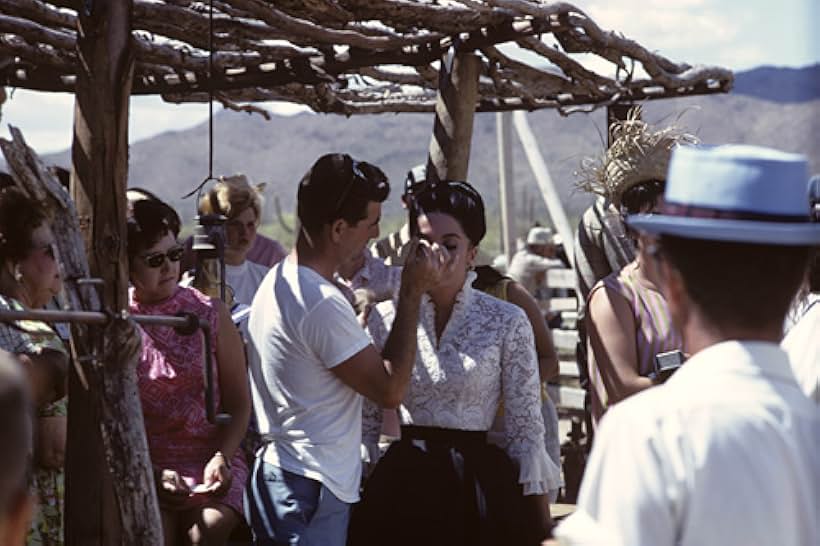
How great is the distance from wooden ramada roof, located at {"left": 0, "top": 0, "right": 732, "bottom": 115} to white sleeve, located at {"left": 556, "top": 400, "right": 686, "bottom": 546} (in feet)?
12.3

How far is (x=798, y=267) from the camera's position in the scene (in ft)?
7.16

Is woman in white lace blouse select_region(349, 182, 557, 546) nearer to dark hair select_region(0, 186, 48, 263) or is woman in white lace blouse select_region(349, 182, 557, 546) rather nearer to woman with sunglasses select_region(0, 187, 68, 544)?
woman with sunglasses select_region(0, 187, 68, 544)

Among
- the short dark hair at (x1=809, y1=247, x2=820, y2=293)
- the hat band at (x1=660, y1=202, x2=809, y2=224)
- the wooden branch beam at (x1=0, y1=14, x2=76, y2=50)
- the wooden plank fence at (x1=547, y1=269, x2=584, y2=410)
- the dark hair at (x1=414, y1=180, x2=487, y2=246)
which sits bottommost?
the wooden plank fence at (x1=547, y1=269, x2=584, y2=410)

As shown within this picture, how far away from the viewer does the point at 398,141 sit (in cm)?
9350

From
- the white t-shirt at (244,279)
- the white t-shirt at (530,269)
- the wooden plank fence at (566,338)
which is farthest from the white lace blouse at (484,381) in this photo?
the white t-shirt at (530,269)

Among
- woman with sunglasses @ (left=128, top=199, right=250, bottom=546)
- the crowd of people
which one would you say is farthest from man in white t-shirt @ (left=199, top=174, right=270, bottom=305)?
woman with sunglasses @ (left=128, top=199, right=250, bottom=546)

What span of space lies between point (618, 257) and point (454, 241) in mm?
2195

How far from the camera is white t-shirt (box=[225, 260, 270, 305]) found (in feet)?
22.9

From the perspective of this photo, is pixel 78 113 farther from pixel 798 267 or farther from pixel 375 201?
pixel 798 267

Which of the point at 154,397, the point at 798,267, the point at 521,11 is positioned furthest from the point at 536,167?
the point at 798,267

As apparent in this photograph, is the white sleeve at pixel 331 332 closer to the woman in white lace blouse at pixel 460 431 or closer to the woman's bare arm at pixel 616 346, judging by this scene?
the woman in white lace blouse at pixel 460 431

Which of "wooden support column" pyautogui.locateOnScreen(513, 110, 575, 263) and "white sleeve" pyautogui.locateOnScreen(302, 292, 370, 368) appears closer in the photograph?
"white sleeve" pyautogui.locateOnScreen(302, 292, 370, 368)

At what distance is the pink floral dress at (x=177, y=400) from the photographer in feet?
15.4

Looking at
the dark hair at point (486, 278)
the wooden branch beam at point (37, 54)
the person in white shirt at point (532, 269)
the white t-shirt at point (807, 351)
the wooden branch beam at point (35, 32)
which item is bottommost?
the person in white shirt at point (532, 269)
